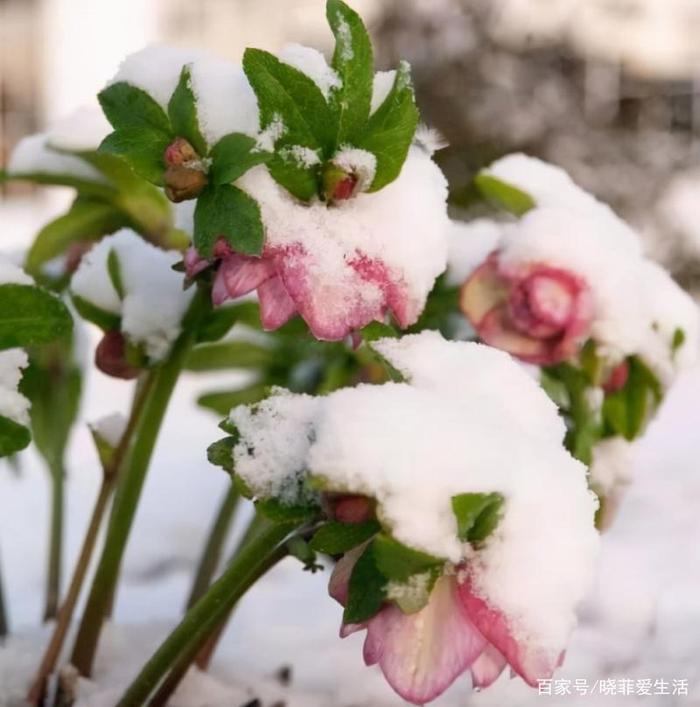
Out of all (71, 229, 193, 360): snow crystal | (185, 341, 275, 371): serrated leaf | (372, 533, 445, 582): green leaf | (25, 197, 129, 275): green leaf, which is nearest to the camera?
(372, 533, 445, 582): green leaf

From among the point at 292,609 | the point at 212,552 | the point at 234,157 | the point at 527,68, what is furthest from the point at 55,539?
the point at 527,68

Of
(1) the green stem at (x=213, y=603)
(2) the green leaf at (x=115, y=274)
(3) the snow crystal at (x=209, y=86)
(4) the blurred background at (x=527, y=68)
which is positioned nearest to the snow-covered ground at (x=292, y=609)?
(1) the green stem at (x=213, y=603)

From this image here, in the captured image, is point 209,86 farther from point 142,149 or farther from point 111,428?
point 111,428

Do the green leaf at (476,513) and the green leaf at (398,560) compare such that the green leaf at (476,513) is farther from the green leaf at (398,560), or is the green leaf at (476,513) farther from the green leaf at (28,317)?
the green leaf at (28,317)

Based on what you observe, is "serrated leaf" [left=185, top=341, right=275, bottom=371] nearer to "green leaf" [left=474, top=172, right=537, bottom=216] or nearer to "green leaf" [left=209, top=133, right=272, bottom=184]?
"green leaf" [left=474, top=172, right=537, bottom=216]

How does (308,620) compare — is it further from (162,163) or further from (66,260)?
(162,163)

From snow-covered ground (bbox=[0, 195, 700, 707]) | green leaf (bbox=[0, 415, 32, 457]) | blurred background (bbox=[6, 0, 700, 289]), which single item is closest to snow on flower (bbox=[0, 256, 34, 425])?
green leaf (bbox=[0, 415, 32, 457])
